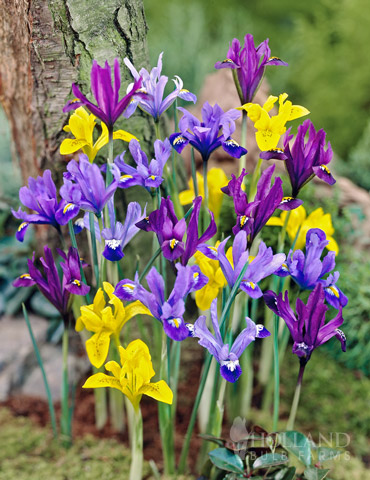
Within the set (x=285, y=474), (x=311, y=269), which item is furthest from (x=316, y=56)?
(x=285, y=474)

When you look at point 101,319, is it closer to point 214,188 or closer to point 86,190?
point 86,190

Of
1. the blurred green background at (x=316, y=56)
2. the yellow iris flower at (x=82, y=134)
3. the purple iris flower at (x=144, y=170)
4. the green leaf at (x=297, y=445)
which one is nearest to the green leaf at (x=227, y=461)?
the green leaf at (x=297, y=445)

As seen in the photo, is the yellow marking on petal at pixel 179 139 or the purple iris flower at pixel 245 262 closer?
the purple iris flower at pixel 245 262

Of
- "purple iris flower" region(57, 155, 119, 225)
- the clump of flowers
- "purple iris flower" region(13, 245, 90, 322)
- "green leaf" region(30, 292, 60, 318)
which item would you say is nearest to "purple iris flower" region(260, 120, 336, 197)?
the clump of flowers

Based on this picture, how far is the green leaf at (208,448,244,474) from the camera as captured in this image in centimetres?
103

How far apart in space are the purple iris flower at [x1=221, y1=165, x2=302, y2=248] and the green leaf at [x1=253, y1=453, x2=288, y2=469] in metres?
0.46

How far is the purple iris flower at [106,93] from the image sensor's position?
0.96m

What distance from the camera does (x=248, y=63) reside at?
3.66 feet

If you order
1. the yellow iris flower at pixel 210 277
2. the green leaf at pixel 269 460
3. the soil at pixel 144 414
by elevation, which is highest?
the yellow iris flower at pixel 210 277

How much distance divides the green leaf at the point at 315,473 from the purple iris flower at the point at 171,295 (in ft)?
1.39

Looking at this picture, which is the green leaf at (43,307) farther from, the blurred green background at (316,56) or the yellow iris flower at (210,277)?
the blurred green background at (316,56)

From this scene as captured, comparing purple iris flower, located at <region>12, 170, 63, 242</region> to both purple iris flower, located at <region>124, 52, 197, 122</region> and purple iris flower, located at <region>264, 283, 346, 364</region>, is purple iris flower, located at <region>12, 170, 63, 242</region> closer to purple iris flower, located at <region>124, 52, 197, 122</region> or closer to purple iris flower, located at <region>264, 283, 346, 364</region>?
purple iris flower, located at <region>124, 52, 197, 122</region>

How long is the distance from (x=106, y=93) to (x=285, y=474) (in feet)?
2.93

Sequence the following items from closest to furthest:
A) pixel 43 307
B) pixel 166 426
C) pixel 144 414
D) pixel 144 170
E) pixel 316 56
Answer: pixel 144 170
pixel 166 426
pixel 144 414
pixel 43 307
pixel 316 56
